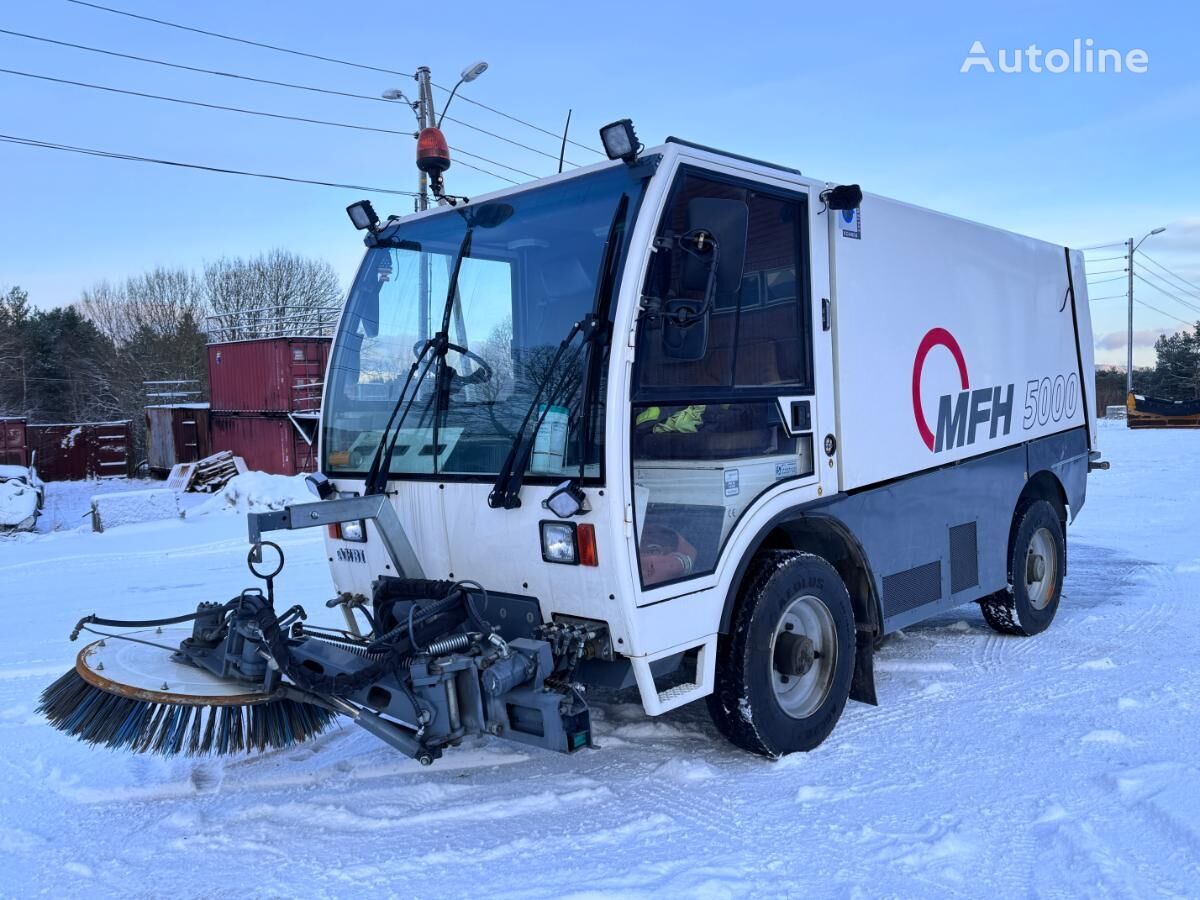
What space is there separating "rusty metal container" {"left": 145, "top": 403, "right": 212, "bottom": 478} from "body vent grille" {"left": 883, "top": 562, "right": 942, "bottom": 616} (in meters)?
21.3

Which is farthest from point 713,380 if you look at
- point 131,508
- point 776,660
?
point 131,508

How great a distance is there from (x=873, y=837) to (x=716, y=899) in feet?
2.29

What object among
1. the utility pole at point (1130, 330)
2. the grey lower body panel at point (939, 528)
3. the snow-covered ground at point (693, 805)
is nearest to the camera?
the snow-covered ground at point (693, 805)

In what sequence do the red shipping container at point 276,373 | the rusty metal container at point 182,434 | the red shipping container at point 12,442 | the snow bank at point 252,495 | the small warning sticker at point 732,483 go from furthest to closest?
the rusty metal container at point 182,434 < the red shipping container at point 12,442 < the red shipping container at point 276,373 < the snow bank at point 252,495 < the small warning sticker at point 732,483

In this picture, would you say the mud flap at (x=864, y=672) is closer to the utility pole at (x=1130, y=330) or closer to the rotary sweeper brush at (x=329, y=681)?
the rotary sweeper brush at (x=329, y=681)

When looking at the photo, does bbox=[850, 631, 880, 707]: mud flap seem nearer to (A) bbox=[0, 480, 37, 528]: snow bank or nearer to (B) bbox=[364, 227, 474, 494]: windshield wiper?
(B) bbox=[364, 227, 474, 494]: windshield wiper

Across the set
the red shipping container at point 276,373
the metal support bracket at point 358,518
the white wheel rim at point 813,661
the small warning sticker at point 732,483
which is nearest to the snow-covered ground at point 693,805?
the white wheel rim at point 813,661

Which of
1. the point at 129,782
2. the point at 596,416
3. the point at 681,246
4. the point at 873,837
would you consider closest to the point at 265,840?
the point at 129,782

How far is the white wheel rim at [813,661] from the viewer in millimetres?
4094

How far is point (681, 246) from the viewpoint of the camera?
3.40m

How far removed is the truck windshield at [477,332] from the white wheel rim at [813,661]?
1390 mm

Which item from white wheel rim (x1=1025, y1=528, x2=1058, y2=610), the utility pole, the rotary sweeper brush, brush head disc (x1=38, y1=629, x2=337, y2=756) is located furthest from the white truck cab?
the utility pole

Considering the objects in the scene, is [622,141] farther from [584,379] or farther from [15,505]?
[15,505]

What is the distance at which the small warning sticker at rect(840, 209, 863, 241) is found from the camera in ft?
14.1
